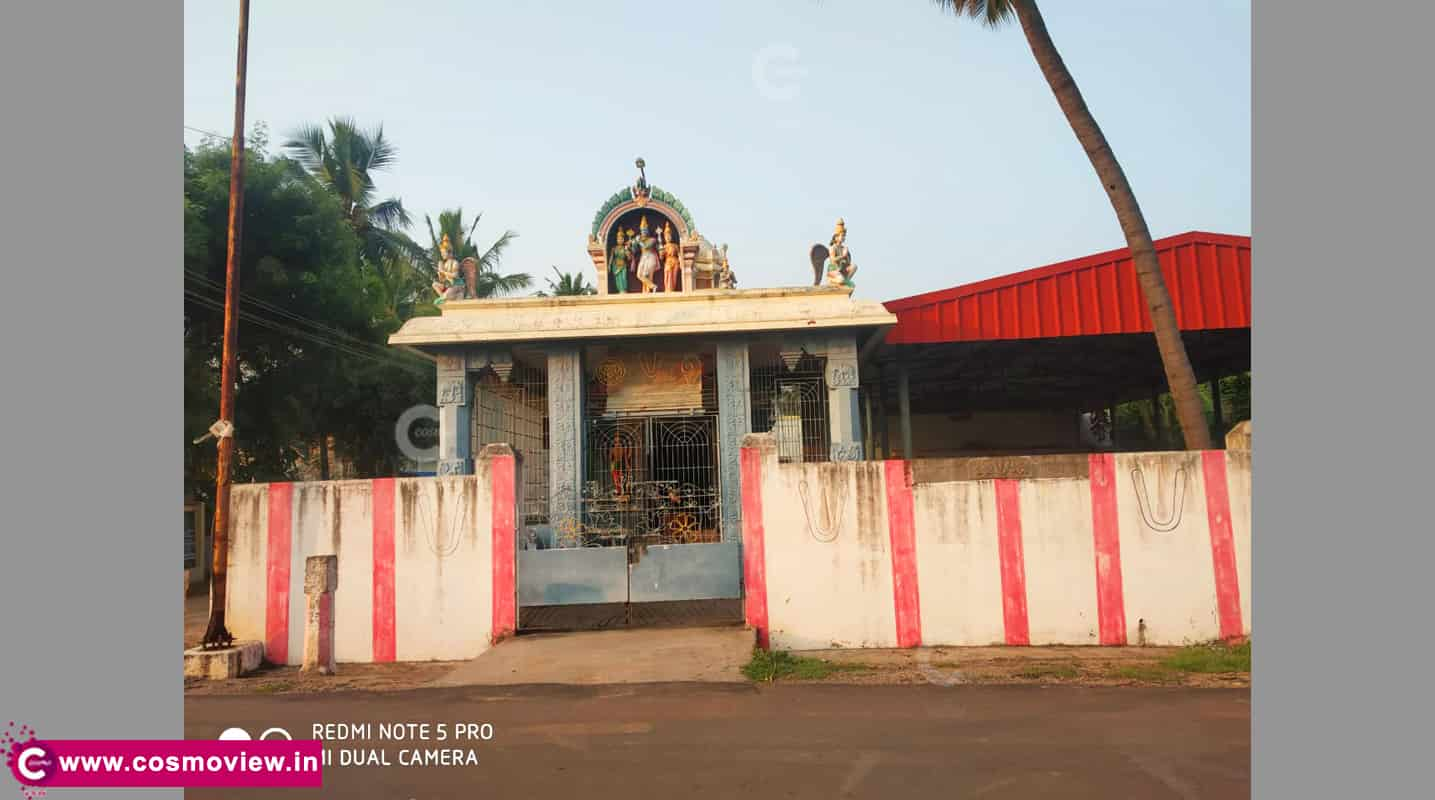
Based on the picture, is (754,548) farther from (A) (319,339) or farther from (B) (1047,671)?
(A) (319,339)

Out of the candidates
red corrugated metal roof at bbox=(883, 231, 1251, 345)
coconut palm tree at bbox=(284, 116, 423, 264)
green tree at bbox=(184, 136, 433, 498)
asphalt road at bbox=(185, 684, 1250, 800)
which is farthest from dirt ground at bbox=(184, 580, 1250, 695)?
coconut palm tree at bbox=(284, 116, 423, 264)

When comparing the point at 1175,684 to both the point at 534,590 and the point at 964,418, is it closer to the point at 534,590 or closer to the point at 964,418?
the point at 534,590

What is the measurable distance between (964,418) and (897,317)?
421 inches

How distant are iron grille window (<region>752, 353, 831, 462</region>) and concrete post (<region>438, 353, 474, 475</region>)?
4253mm

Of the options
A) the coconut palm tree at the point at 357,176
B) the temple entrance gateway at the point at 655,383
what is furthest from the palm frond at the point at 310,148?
the temple entrance gateway at the point at 655,383

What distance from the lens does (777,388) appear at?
1422 cm

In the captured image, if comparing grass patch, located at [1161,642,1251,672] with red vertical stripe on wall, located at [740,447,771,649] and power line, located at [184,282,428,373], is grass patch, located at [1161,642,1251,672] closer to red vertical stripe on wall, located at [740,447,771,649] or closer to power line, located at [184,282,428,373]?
red vertical stripe on wall, located at [740,447,771,649]

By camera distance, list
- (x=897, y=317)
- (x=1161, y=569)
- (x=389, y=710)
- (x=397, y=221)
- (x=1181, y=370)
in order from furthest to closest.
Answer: (x=397, y=221)
(x=897, y=317)
(x=1181, y=370)
(x=1161, y=569)
(x=389, y=710)

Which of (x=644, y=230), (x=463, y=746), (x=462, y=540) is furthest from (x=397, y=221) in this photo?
(x=463, y=746)

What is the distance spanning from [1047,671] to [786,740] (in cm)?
354

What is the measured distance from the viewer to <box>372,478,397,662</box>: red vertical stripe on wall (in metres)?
10.2

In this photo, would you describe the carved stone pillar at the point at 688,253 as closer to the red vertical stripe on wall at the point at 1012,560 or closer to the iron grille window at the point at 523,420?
the iron grille window at the point at 523,420

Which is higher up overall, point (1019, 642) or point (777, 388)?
point (777, 388)

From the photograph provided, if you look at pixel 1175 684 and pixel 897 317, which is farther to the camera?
pixel 897 317
